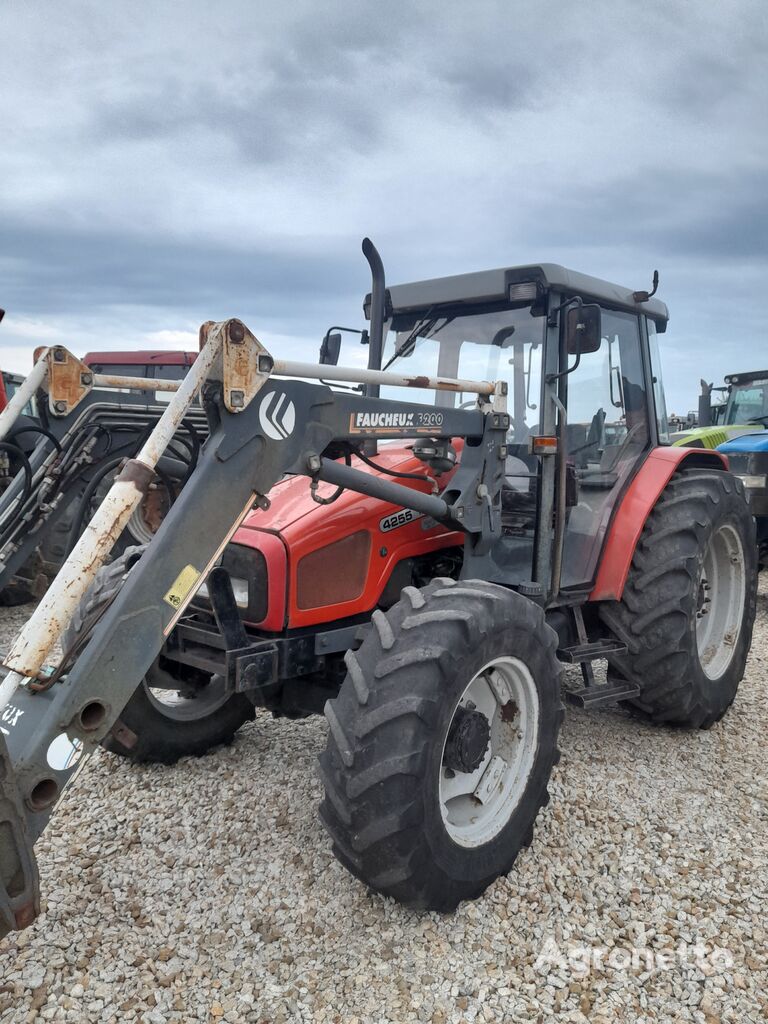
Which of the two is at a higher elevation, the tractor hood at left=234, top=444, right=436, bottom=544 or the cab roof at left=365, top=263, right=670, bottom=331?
the cab roof at left=365, top=263, right=670, bottom=331

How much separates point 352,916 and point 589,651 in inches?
67.1

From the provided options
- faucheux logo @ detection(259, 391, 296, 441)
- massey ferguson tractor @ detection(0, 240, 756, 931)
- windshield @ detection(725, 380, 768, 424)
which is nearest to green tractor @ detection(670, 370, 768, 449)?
windshield @ detection(725, 380, 768, 424)

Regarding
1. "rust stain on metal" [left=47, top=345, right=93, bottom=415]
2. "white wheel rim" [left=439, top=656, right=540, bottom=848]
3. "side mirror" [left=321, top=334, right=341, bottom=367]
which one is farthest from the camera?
"side mirror" [left=321, top=334, right=341, bottom=367]

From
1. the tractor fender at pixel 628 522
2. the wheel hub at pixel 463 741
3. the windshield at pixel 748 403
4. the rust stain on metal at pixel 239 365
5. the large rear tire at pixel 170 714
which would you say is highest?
the windshield at pixel 748 403

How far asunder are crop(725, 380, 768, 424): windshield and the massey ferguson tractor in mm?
6073

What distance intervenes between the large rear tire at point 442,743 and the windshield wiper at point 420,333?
1589mm

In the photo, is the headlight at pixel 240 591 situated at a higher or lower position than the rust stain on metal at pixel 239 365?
lower

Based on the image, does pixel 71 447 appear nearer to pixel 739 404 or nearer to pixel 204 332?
pixel 204 332

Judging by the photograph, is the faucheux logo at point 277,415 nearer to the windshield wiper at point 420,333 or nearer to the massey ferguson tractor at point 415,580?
the massey ferguson tractor at point 415,580

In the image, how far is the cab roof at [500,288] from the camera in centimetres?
368

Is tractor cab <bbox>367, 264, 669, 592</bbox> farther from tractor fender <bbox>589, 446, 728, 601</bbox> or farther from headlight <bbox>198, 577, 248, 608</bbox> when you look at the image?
headlight <bbox>198, 577, 248, 608</bbox>

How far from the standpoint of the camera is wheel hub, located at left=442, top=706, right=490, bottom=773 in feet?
9.09

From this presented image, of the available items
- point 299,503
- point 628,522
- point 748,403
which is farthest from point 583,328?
point 748,403

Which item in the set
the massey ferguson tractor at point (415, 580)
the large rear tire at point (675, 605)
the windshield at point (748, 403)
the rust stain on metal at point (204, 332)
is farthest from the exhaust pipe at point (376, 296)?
the windshield at point (748, 403)
